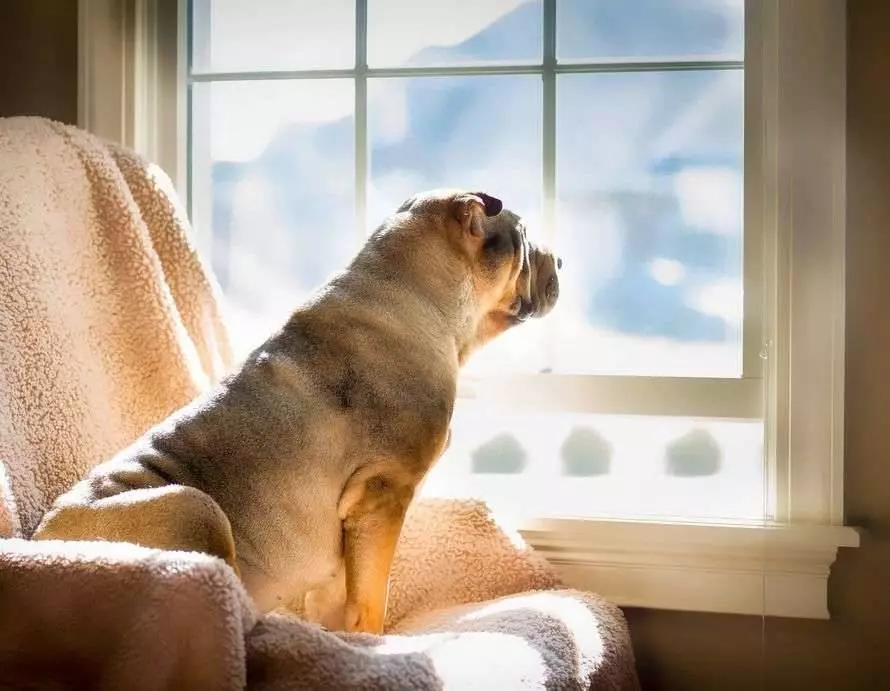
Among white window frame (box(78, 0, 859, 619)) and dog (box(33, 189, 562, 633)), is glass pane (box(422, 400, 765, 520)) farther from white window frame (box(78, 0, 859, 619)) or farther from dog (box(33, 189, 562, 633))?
dog (box(33, 189, 562, 633))

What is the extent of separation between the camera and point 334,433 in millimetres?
1390

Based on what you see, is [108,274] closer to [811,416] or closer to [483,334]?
[483,334]

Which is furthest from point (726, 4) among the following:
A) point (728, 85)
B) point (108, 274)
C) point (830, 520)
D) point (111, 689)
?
point (111, 689)

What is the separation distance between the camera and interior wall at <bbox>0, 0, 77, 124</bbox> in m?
1.94

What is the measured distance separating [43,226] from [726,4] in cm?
138

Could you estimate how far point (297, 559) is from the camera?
1371 millimetres

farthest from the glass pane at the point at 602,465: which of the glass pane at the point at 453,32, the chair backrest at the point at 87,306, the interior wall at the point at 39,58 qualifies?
the interior wall at the point at 39,58

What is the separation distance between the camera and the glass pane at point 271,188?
198 centimetres

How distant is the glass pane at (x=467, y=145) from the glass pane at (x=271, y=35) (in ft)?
0.47

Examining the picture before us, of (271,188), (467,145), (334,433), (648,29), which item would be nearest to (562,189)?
(467,145)

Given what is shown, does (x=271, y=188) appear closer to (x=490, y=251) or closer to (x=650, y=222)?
(x=490, y=251)

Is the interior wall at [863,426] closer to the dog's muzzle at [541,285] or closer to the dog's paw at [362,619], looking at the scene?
the dog's muzzle at [541,285]

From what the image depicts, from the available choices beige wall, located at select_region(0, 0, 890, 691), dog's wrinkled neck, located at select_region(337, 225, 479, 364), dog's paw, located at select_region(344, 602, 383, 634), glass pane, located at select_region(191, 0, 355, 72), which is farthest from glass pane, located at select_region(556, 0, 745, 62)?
dog's paw, located at select_region(344, 602, 383, 634)

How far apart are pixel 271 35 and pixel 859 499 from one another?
156 centimetres
